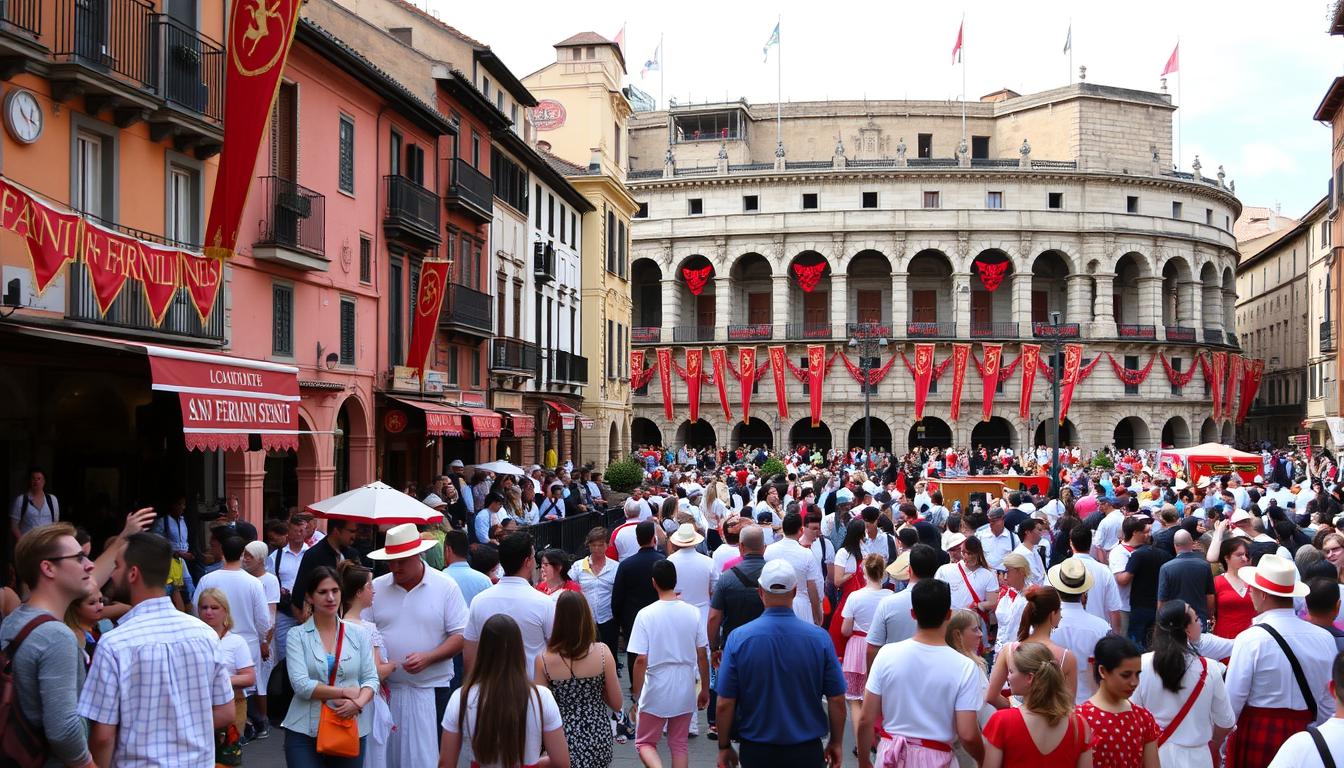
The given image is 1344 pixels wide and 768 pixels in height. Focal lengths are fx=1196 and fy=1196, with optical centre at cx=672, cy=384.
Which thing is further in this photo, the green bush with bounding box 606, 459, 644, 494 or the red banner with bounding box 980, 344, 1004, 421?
the red banner with bounding box 980, 344, 1004, 421

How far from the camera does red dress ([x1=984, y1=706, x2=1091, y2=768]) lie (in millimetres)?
5172

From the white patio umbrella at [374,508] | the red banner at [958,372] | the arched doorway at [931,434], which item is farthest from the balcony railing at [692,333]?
the white patio umbrella at [374,508]

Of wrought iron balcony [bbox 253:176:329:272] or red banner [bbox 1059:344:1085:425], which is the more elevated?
wrought iron balcony [bbox 253:176:329:272]

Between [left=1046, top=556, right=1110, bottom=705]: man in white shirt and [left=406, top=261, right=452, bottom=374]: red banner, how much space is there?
18.7 metres

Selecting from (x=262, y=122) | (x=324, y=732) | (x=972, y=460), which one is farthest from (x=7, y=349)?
(x=972, y=460)

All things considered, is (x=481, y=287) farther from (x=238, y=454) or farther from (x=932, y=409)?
(x=932, y=409)

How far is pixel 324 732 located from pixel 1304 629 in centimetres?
529

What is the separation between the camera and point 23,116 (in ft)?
43.9

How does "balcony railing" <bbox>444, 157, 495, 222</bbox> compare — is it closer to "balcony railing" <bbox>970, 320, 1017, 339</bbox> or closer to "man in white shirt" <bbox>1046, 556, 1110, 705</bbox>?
"man in white shirt" <bbox>1046, 556, 1110, 705</bbox>

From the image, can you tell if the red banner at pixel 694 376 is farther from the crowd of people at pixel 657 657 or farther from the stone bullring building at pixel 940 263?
the crowd of people at pixel 657 657

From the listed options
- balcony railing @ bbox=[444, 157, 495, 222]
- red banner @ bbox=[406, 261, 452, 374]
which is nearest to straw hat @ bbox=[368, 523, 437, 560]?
red banner @ bbox=[406, 261, 452, 374]

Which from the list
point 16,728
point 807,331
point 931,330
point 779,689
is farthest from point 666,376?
point 16,728

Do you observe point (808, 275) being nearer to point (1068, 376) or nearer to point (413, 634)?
point (1068, 376)

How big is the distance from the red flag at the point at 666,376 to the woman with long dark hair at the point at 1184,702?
5336 cm
